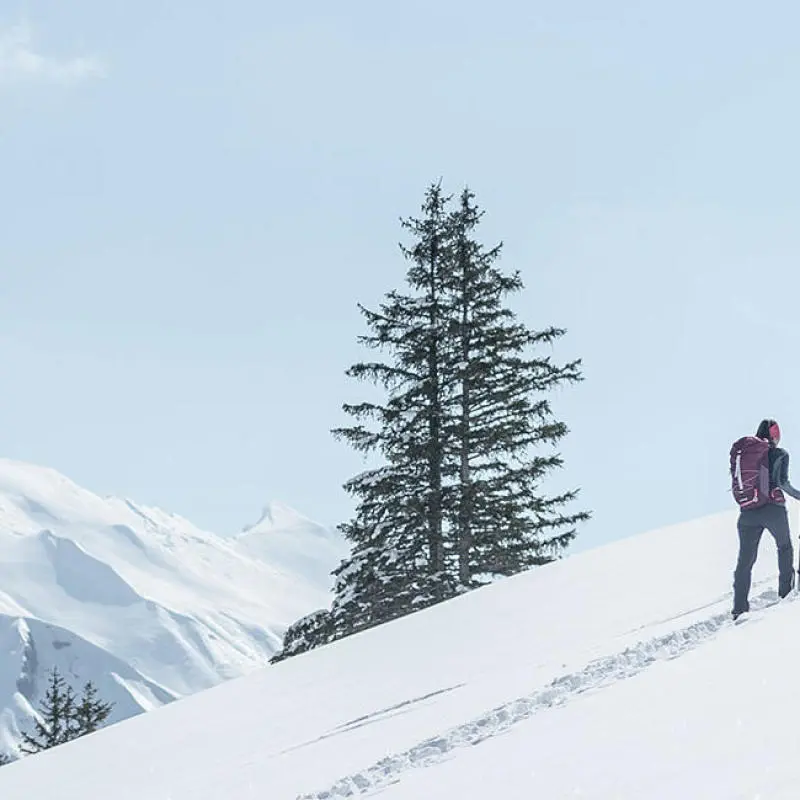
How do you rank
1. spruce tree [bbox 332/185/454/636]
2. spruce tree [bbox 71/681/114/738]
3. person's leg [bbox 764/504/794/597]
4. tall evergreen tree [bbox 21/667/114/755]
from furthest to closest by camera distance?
spruce tree [bbox 71/681/114/738], tall evergreen tree [bbox 21/667/114/755], spruce tree [bbox 332/185/454/636], person's leg [bbox 764/504/794/597]

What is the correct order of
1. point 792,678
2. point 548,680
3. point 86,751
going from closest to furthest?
point 792,678
point 548,680
point 86,751

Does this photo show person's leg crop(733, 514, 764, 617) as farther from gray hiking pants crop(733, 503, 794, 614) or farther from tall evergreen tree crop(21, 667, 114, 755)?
tall evergreen tree crop(21, 667, 114, 755)

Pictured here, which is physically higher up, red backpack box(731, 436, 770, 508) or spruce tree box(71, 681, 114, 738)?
spruce tree box(71, 681, 114, 738)

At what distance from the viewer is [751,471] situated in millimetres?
10758

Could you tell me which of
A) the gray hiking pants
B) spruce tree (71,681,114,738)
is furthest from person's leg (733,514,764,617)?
spruce tree (71,681,114,738)

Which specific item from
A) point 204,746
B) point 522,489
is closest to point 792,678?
point 204,746

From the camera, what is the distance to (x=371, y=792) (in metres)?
7.37

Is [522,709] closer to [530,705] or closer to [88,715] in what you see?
[530,705]

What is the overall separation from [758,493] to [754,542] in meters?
0.49

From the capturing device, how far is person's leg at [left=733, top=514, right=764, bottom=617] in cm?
1068

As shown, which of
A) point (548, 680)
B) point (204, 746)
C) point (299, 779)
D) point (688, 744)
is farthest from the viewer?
point (204, 746)

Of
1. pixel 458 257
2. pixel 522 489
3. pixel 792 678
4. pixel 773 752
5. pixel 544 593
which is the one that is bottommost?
pixel 773 752

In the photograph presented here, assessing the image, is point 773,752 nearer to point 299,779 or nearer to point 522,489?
point 299,779

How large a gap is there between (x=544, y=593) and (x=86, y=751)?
6629 mm
